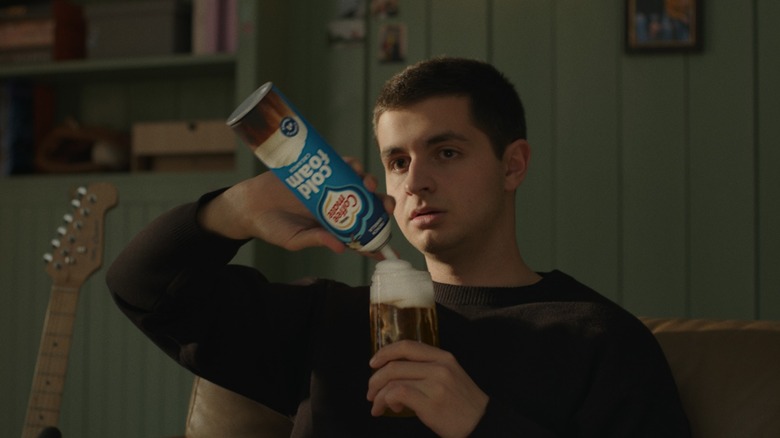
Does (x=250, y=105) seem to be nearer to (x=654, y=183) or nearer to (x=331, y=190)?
(x=331, y=190)

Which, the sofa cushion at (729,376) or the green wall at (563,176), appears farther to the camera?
the green wall at (563,176)

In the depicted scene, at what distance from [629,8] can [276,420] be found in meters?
1.39

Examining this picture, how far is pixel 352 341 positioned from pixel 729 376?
565mm

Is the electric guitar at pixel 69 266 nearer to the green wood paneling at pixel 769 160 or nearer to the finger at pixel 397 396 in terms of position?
the finger at pixel 397 396

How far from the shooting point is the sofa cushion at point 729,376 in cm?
123

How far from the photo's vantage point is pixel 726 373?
50.3 inches

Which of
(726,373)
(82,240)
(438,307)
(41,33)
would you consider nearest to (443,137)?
(438,307)

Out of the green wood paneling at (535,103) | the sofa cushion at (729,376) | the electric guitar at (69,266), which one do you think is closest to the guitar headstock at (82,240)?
the electric guitar at (69,266)

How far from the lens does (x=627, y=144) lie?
7.20ft

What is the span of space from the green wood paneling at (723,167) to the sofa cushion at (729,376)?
80 cm

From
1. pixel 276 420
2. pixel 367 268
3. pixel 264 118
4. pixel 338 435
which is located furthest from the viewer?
pixel 367 268

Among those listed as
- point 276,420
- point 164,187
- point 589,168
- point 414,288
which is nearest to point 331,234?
point 414,288

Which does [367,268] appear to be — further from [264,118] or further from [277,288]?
[264,118]

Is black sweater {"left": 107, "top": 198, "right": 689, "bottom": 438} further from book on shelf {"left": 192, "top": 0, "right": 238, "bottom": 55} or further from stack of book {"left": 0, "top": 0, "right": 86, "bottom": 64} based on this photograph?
stack of book {"left": 0, "top": 0, "right": 86, "bottom": 64}
